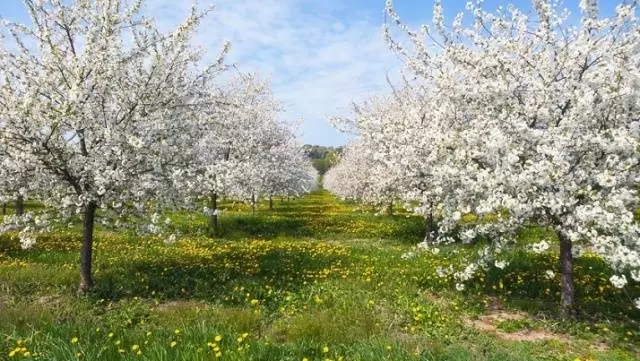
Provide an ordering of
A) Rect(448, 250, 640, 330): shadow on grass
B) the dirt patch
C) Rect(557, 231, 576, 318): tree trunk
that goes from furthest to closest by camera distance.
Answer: Rect(448, 250, 640, 330): shadow on grass
Rect(557, 231, 576, 318): tree trunk
the dirt patch

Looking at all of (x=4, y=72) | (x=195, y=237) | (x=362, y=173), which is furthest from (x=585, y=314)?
(x=362, y=173)

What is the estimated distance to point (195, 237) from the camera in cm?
2300

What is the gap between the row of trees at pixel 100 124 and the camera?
10586mm

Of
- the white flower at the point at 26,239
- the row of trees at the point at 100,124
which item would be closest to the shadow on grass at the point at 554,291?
the row of trees at the point at 100,124

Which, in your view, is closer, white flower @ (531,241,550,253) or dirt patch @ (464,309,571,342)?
white flower @ (531,241,550,253)

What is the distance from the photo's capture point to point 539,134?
916cm

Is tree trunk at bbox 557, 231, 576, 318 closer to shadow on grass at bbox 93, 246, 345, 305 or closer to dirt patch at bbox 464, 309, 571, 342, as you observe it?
dirt patch at bbox 464, 309, 571, 342

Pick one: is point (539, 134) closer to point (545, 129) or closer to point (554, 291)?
point (545, 129)

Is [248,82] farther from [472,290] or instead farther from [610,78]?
[610,78]

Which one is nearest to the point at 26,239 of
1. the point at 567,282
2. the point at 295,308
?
the point at 295,308

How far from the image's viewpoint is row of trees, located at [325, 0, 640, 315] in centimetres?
880

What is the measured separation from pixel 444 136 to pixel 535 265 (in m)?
7.52

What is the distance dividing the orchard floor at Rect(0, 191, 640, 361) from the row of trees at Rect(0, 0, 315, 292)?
169cm

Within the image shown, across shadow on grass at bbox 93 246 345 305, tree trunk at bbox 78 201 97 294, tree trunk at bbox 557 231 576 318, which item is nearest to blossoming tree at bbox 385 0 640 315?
A: tree trunk at bbox 557 231 576 318
